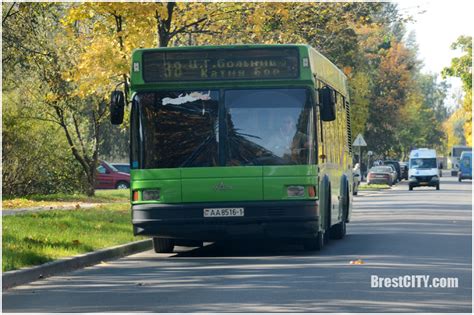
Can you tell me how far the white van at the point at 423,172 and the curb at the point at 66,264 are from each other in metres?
51.5

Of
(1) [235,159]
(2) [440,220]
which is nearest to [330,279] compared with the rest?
(1) [235,159]

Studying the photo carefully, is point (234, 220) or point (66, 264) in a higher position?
point (234, 220)

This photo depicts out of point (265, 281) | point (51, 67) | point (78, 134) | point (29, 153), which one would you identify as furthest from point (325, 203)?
point (29, 153)

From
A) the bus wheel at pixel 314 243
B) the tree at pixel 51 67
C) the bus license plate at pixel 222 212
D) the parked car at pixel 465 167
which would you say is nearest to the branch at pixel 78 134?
the tree at pixel 51 67

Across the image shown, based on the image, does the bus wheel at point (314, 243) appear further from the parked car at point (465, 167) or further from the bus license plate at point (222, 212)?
the parked car at point (465, 167)

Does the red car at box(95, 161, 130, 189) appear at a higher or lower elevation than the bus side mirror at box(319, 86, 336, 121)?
lower

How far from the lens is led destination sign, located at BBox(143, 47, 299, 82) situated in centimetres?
1900

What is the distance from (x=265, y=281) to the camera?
14.6m

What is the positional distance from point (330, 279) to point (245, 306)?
2.99 m

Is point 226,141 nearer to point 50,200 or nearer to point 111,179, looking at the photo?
point 50,200

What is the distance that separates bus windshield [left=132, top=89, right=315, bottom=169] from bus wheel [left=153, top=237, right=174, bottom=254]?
184 cm

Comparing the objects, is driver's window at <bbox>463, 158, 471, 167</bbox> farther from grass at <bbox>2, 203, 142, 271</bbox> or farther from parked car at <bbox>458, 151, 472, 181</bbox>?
grass at <bbox>2, 203, 142, 271</bbox>

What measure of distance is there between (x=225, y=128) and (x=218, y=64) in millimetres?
1016

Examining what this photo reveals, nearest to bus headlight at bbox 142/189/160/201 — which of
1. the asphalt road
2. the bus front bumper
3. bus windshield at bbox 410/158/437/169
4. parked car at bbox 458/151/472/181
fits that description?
the bus front bumper
